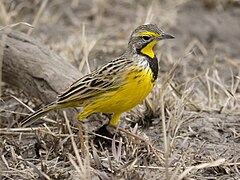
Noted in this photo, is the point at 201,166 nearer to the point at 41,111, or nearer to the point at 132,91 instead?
the point at 132,91

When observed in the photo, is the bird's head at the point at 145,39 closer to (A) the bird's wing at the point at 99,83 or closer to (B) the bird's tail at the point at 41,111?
(A) the bird's wing at the point at 99,83

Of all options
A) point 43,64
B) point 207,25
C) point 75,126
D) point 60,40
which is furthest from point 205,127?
point 207,25

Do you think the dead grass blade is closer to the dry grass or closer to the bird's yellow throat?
the dry grass

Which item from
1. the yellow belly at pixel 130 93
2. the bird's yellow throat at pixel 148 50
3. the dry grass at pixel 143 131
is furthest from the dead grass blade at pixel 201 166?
the bird's yellow throat at pixel 148 50

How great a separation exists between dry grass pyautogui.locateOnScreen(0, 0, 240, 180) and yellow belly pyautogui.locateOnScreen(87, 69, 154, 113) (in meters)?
0.27

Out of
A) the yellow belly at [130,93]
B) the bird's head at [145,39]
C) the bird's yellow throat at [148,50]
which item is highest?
the bird's head at [145,39]

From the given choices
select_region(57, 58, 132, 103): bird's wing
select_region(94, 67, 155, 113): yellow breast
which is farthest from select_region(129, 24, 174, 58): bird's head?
select_region(94, 67, 155, 113): yellow breast

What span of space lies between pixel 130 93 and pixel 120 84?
0.10 m

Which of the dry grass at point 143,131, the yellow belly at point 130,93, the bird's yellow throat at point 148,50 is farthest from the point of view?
the bird's yellow throat at point 148,50

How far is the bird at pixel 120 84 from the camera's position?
5.25 m

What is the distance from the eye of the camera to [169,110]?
6.32 meters

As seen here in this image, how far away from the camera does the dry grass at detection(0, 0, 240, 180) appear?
4902 millimetres

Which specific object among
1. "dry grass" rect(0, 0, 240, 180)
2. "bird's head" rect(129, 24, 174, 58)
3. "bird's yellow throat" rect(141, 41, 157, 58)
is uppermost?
"bird's head" rect(129, 24, 174, 58)

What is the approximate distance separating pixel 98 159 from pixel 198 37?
4.98m
